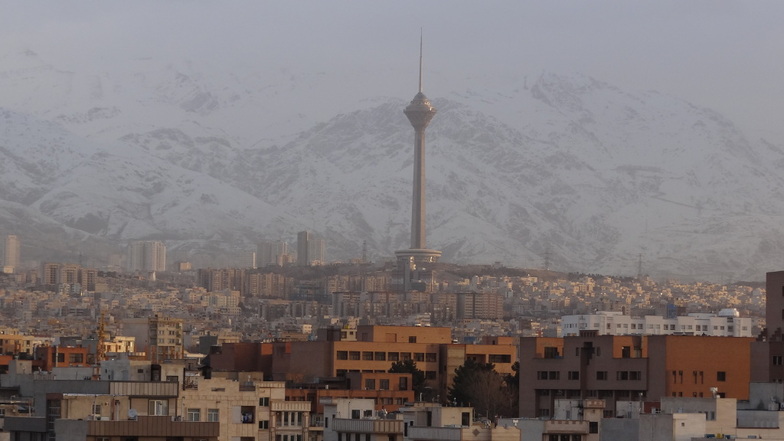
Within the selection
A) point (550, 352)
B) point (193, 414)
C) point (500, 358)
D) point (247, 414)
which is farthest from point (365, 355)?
point (193, 414)

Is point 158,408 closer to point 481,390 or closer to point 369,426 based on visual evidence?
point 369,426

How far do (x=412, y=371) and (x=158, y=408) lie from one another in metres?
56.0

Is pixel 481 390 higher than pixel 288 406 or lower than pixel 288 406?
higher

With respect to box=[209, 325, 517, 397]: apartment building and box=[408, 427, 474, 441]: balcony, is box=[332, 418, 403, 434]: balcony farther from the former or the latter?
box=[209, 325, 517, 397]: apartment building

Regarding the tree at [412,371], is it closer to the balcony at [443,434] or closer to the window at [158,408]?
the balcony at [443,434]

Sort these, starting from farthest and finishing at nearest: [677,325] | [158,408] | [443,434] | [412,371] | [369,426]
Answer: [677,325]
[412,371]
[369,426]
[443,434]
[158,408]

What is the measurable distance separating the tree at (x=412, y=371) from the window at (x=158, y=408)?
169 feet

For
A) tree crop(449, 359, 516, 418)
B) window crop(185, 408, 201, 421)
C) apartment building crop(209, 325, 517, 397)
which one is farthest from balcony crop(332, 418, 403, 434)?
apartment building crop(209, 325, 517, 397)

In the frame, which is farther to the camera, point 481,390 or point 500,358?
point 500,358

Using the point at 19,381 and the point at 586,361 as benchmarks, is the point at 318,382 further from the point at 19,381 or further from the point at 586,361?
the point at 19,381

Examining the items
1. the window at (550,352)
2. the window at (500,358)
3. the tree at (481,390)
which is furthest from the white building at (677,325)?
the window at (550,352)

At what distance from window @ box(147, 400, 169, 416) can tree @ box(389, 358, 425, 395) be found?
51.7 meters

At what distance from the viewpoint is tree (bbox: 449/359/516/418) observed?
82062mm

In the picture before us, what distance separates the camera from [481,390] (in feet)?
277
